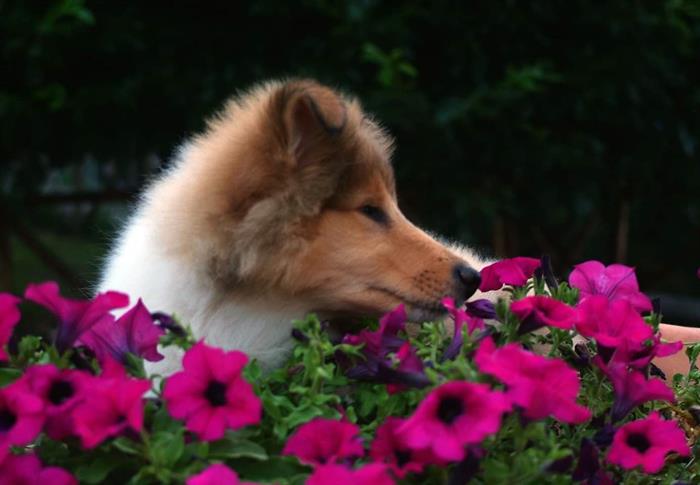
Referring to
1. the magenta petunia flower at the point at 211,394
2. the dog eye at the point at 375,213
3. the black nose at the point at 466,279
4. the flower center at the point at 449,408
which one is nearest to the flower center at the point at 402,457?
the flower center at the point at 449,408

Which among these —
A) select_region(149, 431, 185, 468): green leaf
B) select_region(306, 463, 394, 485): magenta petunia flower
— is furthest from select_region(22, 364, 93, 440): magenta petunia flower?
select_region(306, 463, 394, 485): magenta petunia flower

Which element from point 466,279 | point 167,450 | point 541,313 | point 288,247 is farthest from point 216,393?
point 466,279

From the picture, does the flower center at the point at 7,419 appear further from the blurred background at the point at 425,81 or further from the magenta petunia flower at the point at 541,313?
the blurred background at the point at 425,81

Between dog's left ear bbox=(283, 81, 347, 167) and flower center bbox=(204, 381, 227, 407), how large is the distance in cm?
88

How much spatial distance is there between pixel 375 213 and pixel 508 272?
421 millimetres

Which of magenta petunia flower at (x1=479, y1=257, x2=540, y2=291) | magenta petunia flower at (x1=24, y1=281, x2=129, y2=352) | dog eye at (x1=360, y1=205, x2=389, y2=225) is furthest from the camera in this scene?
dog eye at (x1=360, y1=205, x2=389, y2=225)

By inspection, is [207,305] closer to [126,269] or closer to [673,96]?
[126,269]

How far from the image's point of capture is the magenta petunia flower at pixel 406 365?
1761 millimetres

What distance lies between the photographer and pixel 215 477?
1.50 m

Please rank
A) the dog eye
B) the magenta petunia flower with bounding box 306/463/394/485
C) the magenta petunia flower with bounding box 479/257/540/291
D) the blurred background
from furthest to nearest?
the blurred background
the dog eye
the magenta petunia flower with bounding box 479/257/540/291
the magenta petunia flower with bounding box 306/463/394/485

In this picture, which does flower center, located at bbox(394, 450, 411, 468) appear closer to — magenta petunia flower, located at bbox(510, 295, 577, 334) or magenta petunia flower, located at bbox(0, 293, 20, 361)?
magenta petunia flower, located at bbox(510, 295, 577, 334)

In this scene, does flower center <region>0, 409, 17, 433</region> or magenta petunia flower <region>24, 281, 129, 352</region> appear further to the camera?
magenta petunia flower <region>24, 281, 129, 352</region>

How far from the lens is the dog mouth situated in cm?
242

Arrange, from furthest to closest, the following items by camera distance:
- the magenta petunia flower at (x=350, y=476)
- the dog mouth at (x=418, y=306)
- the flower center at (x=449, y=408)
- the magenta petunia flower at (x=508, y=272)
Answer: the dog mouth at (x=418, y=306) < the magenta petunia flower at (x=508, y=272) < the flower center at (x=449, y=408) < the magenta petunia flower at (x=350, y=476)
